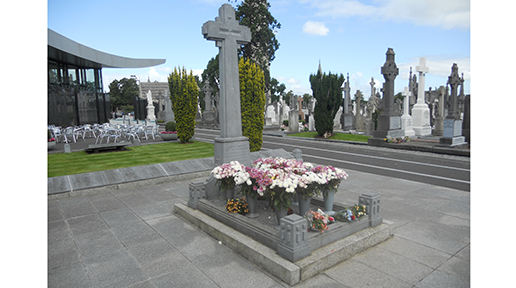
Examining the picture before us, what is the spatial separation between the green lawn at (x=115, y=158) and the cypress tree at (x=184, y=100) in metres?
1.79

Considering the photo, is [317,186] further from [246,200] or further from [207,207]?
[207,207]

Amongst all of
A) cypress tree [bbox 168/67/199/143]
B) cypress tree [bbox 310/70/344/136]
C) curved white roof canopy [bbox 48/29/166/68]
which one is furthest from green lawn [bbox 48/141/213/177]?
curved white roof canopy [bbox 48/29/166/68]

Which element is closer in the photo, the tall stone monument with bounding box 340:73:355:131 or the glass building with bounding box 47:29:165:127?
the glass building with bounding box 47:29:165:127

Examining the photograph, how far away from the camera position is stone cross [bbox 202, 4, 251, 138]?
7406 mm

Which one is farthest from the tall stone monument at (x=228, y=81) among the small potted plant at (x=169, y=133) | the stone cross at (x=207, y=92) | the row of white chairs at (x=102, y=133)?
the stone cross at (x=207, y=92)

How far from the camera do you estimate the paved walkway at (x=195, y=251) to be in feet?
12.8

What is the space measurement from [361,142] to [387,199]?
39.1ft

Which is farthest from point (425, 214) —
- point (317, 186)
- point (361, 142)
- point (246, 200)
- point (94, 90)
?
point (94, 90)

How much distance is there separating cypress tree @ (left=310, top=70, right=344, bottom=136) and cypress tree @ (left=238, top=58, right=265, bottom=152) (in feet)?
31.4

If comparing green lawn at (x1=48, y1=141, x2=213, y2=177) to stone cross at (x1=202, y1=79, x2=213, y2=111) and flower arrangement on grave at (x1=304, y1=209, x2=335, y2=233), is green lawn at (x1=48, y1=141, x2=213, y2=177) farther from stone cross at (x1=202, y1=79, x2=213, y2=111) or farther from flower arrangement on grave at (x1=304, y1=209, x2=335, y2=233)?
stone cross at (x1=202, y1=79, x2=213, y2=111)

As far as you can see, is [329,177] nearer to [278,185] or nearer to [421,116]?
[278,185]

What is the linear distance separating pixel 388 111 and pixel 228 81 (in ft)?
43.4

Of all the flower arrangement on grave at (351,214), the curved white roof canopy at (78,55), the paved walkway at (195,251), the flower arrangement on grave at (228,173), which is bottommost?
the paved walkway at (195,251)

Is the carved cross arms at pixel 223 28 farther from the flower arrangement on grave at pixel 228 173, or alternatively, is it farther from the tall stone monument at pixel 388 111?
the tall stone monument at pixel 388 111
